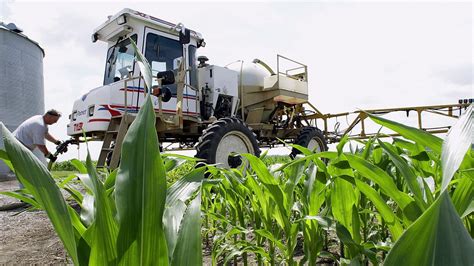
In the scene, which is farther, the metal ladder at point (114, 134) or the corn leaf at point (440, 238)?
the metal ladder at point (114, 134)

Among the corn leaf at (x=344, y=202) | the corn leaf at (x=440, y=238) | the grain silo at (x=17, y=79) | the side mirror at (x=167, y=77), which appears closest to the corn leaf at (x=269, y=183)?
the corn leaf at (x=344, y=202)

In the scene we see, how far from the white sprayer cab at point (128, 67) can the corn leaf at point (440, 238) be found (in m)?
3.95

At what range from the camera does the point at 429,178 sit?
2.57ft

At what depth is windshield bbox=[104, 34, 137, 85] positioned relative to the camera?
461 centimetres

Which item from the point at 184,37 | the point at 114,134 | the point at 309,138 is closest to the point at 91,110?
the point at 114,134

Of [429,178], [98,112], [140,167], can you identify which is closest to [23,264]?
[140,167]

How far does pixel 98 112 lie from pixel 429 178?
4.12 metres

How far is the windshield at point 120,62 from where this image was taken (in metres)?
4.61

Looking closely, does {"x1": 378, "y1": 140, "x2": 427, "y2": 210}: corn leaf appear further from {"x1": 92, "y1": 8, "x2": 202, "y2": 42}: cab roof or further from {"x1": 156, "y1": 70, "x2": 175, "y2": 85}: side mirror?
{"x1": 92, "y1": 8, "x2": 202, "y2": 42}: cab roof

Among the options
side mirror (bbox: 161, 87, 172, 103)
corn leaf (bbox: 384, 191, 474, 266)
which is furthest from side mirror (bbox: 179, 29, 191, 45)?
corn leaf (bbox: 384, 191, 474, 266)

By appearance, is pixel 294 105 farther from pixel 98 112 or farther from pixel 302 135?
pixel 98 112

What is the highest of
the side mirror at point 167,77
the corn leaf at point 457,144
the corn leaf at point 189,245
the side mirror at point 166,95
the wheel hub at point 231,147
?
the side mirror at point 167,77

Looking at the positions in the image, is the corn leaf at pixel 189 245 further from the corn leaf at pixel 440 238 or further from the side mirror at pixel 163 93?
the side mirror at pixel 163 93

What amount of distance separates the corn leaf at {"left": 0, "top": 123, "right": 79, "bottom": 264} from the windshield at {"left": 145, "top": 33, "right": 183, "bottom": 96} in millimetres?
4185
